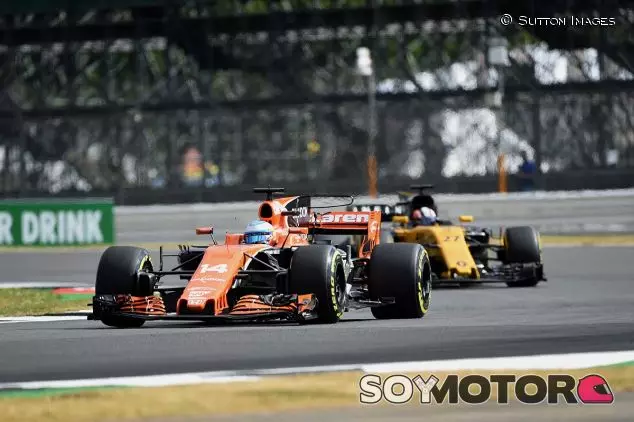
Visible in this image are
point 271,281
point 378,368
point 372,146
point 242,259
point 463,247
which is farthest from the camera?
point 372,146

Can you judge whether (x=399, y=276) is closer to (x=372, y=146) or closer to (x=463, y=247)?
(x=463, y=247)

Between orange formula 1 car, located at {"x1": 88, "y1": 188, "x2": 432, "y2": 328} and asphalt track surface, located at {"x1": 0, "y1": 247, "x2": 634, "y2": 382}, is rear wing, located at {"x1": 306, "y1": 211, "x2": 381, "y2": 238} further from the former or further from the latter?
asphalt track surface, located at {"x1": 0, "y1": 247, "x2": 634, "y2": 382}

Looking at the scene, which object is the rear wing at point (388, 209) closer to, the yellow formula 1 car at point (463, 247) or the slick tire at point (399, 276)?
the yellow formula 1 car at point (463, 247)

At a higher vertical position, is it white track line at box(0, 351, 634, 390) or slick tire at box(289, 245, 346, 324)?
slick tire at box(289, 245, 346, 324)

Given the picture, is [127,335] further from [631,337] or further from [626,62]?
[626,62]

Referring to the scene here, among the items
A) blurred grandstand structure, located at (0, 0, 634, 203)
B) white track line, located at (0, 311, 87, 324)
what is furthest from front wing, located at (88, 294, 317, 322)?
blurred grandstand structure, located at (0, 0, 634, 203)

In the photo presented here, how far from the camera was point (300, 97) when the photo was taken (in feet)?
115

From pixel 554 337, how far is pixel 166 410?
182 inches

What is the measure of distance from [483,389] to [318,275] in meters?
4.74

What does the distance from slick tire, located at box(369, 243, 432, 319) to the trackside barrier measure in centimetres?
1835

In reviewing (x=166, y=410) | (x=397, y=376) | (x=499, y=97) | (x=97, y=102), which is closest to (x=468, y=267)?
(x=397, y=376)

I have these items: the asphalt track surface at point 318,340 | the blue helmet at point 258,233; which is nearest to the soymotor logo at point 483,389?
the asphalt track surface at point 318,340

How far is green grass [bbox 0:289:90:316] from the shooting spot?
1809 centimetres

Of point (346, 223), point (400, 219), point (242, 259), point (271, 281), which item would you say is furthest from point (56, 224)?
point (242, 259)
